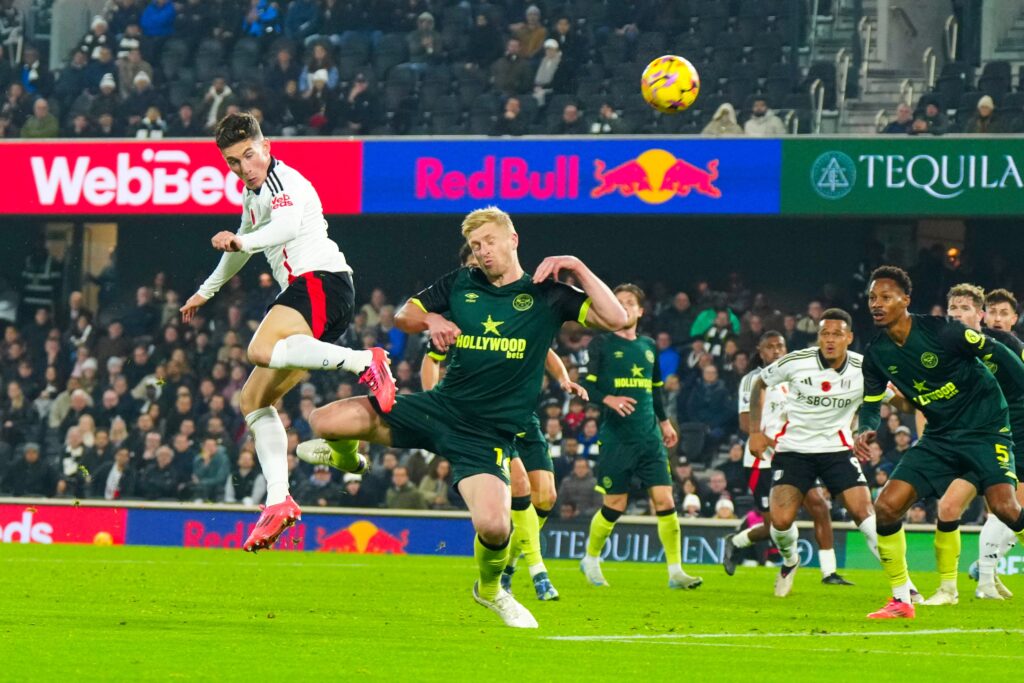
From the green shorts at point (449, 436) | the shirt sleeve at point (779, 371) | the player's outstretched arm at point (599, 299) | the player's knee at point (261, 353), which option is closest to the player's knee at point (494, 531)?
the green shorts at point (449, 436)

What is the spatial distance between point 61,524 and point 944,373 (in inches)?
533

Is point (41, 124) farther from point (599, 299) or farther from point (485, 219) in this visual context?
point (599, 299)

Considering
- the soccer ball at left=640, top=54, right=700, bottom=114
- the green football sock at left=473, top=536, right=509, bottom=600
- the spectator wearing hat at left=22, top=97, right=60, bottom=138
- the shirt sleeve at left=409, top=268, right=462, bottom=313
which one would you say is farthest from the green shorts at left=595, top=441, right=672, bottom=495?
the spectator wearing hat at left=22, top=97, right=60, bottom=138

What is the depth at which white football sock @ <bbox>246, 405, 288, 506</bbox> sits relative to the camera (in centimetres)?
948

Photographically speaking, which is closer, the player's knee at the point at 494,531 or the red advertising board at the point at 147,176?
the player's knee at the point at 494,531

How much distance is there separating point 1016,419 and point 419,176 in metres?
11.4

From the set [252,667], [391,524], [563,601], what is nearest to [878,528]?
[563,601]

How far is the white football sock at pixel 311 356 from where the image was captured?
30.1ft

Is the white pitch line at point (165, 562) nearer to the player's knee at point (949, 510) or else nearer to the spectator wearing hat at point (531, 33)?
the player's knee at point (949, 510)

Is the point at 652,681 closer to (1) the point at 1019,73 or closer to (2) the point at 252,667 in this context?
(2) the point at 252,667

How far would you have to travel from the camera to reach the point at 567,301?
8688 mm

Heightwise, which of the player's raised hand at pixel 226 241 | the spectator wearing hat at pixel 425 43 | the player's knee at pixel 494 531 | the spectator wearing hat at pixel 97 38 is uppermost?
the spectator wearing hat at pixel 97 38

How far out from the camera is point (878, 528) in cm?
1042

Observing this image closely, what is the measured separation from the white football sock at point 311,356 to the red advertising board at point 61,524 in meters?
12.4
